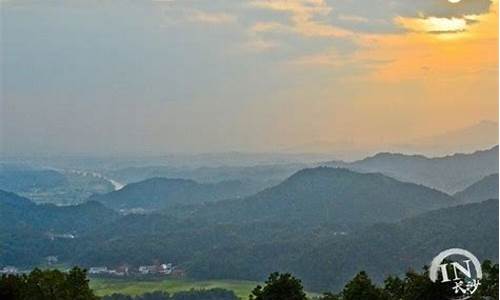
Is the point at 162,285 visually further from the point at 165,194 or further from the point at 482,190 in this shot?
the point at 482,190

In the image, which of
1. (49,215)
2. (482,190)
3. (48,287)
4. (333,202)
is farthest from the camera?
(333,202)

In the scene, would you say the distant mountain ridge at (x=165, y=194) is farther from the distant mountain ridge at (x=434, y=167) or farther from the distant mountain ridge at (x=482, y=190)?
the distant mountain ridge at (x=482, y=190)

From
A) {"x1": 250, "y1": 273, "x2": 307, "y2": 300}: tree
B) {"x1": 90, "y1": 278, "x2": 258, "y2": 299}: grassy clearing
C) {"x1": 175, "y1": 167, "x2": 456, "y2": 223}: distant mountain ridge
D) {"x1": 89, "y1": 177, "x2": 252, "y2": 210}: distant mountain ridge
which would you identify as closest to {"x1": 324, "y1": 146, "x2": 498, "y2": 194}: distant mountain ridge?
{"x1": 175, "y1": 167, "x2": 456, "y2": 223}: distant mountain ridge

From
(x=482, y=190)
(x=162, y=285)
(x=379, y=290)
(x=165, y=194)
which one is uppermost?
(x=165, y=194)

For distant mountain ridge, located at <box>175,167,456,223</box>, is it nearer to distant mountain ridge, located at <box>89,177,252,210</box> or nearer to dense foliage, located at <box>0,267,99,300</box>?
distant mountain ridge, located at <box>89,177,252,210</box>
